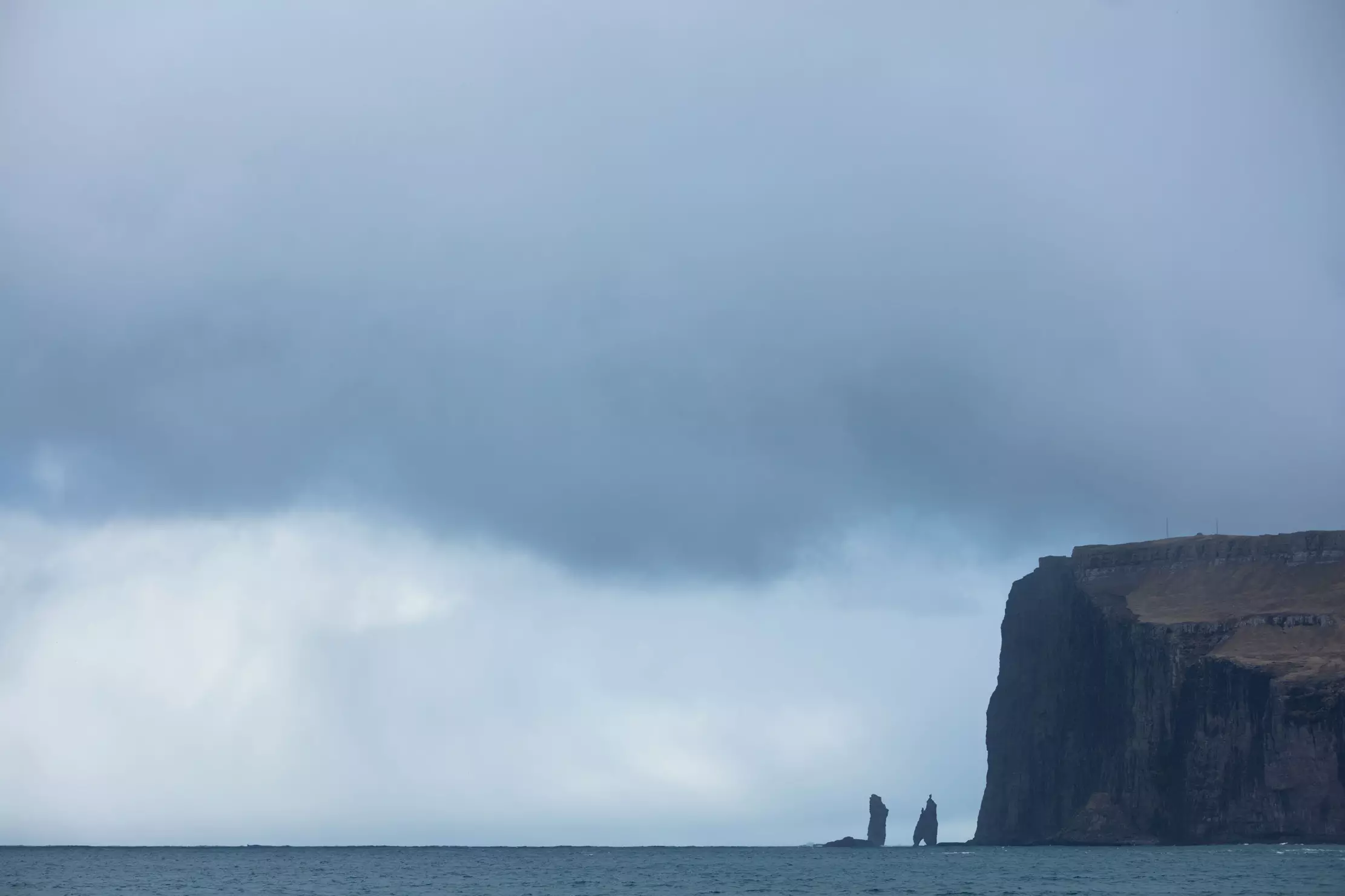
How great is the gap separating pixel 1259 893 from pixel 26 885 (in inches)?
3657

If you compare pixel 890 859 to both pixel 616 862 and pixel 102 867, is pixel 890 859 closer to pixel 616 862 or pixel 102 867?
pixel 616 862

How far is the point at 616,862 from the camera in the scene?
609 ft

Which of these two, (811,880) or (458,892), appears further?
(811,880)

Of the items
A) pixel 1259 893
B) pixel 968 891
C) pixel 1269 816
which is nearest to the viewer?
pixel 1259 893

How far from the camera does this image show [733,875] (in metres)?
139

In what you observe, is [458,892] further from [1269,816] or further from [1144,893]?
[1269,816]

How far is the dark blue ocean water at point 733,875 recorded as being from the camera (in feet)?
348

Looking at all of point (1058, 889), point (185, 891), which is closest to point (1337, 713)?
point (1058, 889)

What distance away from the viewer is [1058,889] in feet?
332

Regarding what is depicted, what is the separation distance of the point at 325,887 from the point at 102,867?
60395 millimetres

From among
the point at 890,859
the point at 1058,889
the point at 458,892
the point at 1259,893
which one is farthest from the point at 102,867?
the point at 1259,893

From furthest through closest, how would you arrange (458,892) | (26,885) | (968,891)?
(26,885)
(458,892)
(968,891)

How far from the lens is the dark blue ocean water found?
106 meters

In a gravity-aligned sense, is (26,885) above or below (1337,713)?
below
